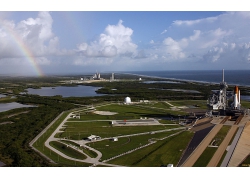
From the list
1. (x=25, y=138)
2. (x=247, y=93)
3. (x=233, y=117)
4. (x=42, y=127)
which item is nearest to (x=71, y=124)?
(x=42, y=127)

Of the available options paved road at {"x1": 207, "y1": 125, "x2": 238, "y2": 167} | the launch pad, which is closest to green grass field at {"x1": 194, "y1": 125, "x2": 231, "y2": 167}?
paved road at {"x1": 207, "y1": 125, "x2": 238, "y2": 167}

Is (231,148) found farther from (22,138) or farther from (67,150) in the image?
(22,138)

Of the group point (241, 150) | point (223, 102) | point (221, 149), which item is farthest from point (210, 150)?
point (223, 102)

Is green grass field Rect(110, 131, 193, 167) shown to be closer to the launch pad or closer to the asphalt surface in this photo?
the asphalt surface

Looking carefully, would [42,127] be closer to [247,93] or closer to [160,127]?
[160,127]

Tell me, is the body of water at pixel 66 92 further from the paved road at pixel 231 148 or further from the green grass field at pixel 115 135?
the paved road at pixel 231 148

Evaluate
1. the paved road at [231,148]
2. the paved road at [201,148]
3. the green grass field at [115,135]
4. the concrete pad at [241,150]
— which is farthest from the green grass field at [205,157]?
the green grass field at [115,135]
